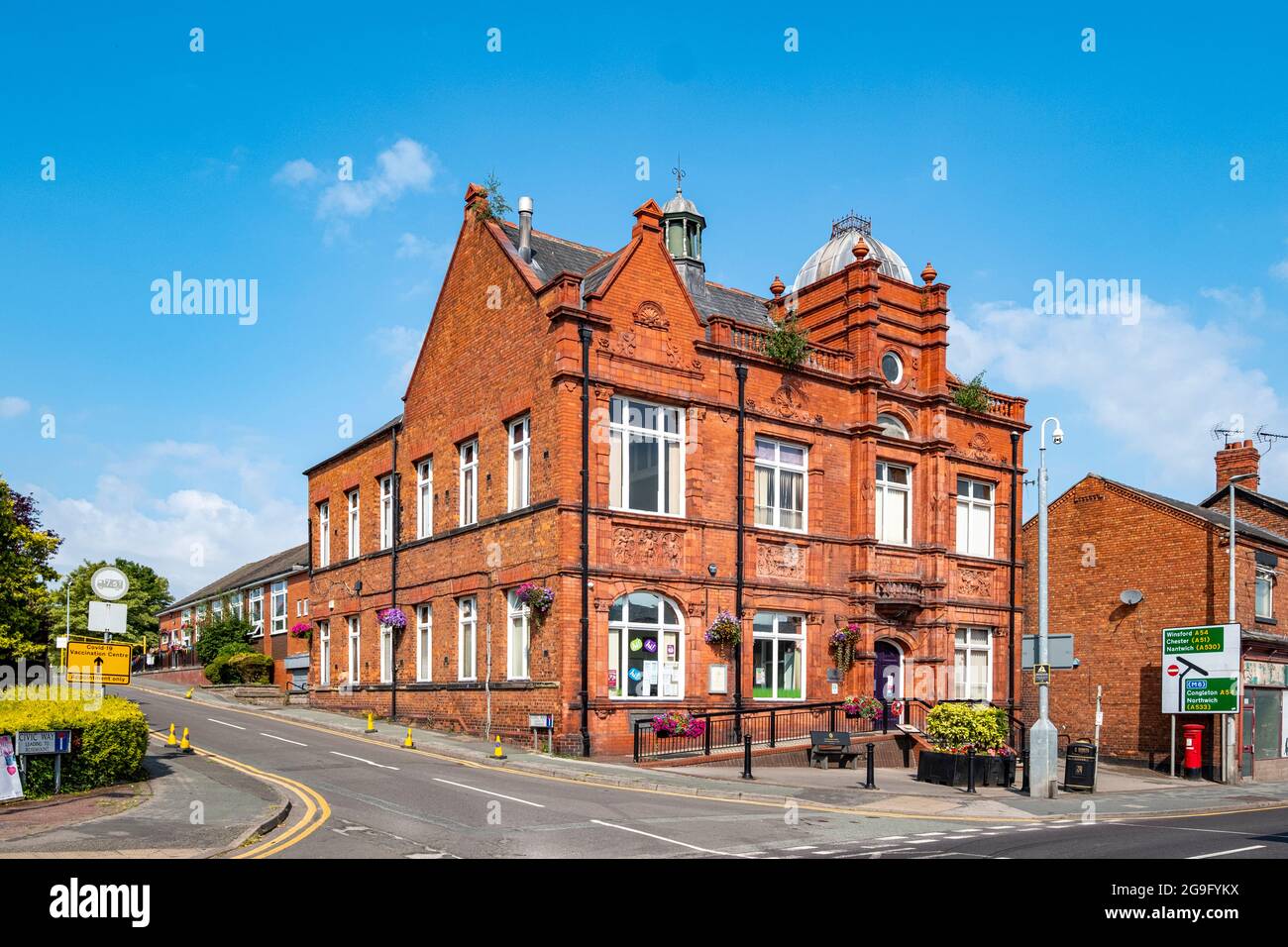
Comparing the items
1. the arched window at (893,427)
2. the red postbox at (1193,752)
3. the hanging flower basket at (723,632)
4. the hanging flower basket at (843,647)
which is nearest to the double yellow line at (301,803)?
the hanging flower basket at (723,632)

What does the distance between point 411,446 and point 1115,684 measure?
2323 centimetres

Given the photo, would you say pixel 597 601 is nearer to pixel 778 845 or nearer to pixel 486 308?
pixel 486 308

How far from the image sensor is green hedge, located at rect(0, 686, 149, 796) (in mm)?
16188

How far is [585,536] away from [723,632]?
430 cm

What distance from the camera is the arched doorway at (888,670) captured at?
30781 mm

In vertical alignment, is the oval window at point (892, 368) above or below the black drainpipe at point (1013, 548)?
above

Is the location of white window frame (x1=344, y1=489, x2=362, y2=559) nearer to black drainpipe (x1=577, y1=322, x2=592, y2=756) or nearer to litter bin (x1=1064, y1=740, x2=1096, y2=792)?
black drainpipe (x1=577, y1=322, x2=592, y2=756)

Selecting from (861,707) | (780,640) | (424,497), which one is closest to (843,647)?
(861,707)

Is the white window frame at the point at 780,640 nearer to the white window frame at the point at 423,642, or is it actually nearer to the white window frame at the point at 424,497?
the white window frame at the point at 423,642

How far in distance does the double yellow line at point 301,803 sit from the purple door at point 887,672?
1701cm

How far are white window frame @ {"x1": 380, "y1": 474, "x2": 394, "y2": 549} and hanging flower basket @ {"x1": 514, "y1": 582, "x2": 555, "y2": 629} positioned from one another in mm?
9593

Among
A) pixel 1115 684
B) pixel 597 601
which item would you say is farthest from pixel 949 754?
pixel 1115 684

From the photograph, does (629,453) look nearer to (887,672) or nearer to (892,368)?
(892,368)

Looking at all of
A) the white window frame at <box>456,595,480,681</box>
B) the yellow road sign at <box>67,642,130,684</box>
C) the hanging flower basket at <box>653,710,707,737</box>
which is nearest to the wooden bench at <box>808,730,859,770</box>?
the hanging flower basket at <box>653,710,707,737</box>
